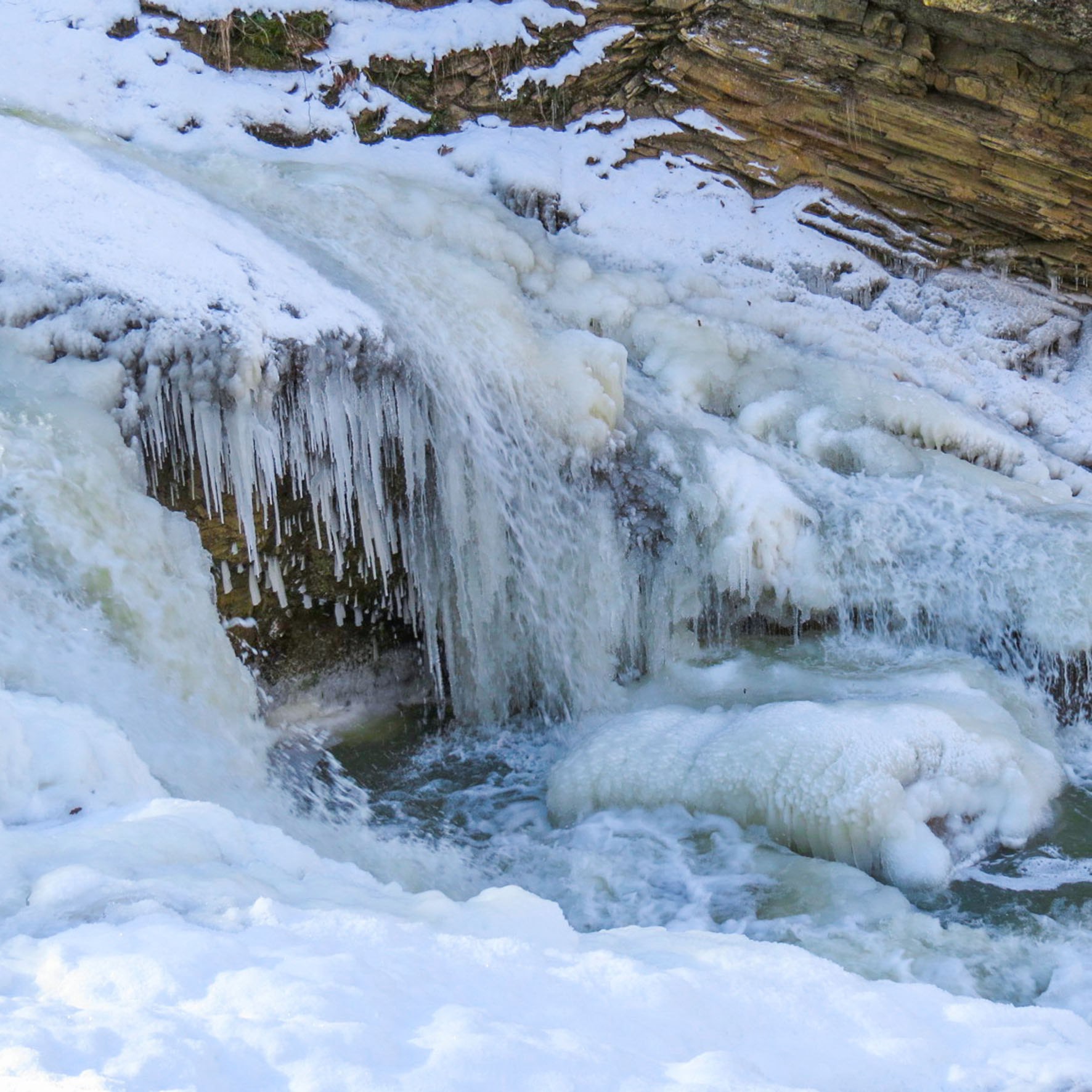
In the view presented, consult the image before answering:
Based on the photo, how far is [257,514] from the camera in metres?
4.97

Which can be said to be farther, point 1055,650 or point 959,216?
point 959,216

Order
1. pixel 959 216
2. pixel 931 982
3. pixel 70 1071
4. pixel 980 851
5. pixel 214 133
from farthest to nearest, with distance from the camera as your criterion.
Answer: pixel 959 216, pixel 214 133, pixel 980 851, pixel 931 982, pixel 70 1071

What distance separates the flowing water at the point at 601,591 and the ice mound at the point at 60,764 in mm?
53

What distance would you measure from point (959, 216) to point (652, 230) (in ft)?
6.18

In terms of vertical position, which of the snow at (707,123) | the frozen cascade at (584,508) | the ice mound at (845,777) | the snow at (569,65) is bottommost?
the ice mound at (845,777)

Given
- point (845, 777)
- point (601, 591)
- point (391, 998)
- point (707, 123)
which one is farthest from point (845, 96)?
point (391, 998)

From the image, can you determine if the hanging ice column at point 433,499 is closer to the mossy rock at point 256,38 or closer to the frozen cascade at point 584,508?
the frozen cascade at point 584,508

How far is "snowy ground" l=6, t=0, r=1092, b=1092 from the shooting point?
2.07 metres

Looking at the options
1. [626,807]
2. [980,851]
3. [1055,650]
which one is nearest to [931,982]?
[980,851]

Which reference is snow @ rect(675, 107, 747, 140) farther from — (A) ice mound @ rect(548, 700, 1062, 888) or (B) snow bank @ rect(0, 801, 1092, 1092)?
(B) snow bank @ rect(0, 801, 1092, 1092)

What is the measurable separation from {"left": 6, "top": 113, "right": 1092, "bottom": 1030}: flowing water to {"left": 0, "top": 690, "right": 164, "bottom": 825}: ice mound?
0.05 metres

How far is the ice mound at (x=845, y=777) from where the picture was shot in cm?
425

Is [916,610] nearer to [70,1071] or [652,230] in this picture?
[652,230]

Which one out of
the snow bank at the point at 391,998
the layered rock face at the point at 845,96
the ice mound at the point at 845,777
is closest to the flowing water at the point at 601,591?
the ice mound at the point at 845,777
